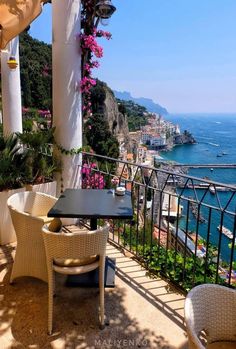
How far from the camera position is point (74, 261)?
221 centimetres

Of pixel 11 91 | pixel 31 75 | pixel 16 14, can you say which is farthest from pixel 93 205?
pixel 31 75

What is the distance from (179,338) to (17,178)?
2.71m

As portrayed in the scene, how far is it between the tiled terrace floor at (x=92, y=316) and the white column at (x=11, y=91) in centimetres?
321

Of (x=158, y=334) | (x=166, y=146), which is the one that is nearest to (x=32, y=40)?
(x=158, y=334)

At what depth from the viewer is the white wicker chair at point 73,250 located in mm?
1983

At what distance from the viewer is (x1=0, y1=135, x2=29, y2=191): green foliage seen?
137 inches

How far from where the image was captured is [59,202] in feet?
8.71

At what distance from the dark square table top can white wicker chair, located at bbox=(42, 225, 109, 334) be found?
0.90ft

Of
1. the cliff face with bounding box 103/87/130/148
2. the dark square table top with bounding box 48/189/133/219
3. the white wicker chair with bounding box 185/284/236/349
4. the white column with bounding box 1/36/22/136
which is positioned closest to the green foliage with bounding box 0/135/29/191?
the dark square table top with bounding box 48/189/133/219

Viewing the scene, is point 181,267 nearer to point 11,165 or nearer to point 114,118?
point 11,165

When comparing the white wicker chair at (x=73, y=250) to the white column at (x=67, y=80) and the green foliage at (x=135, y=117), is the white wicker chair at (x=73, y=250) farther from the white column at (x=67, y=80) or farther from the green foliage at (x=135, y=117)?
the green foliage at (x=135, y=117)

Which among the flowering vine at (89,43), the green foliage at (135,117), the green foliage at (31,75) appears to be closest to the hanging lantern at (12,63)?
the flowering vine at (89,43)

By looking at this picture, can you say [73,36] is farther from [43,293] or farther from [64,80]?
[43,293]

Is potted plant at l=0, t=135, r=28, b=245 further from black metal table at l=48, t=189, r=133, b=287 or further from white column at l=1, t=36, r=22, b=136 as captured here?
white column at l=1, t=36, r=22, b=136
